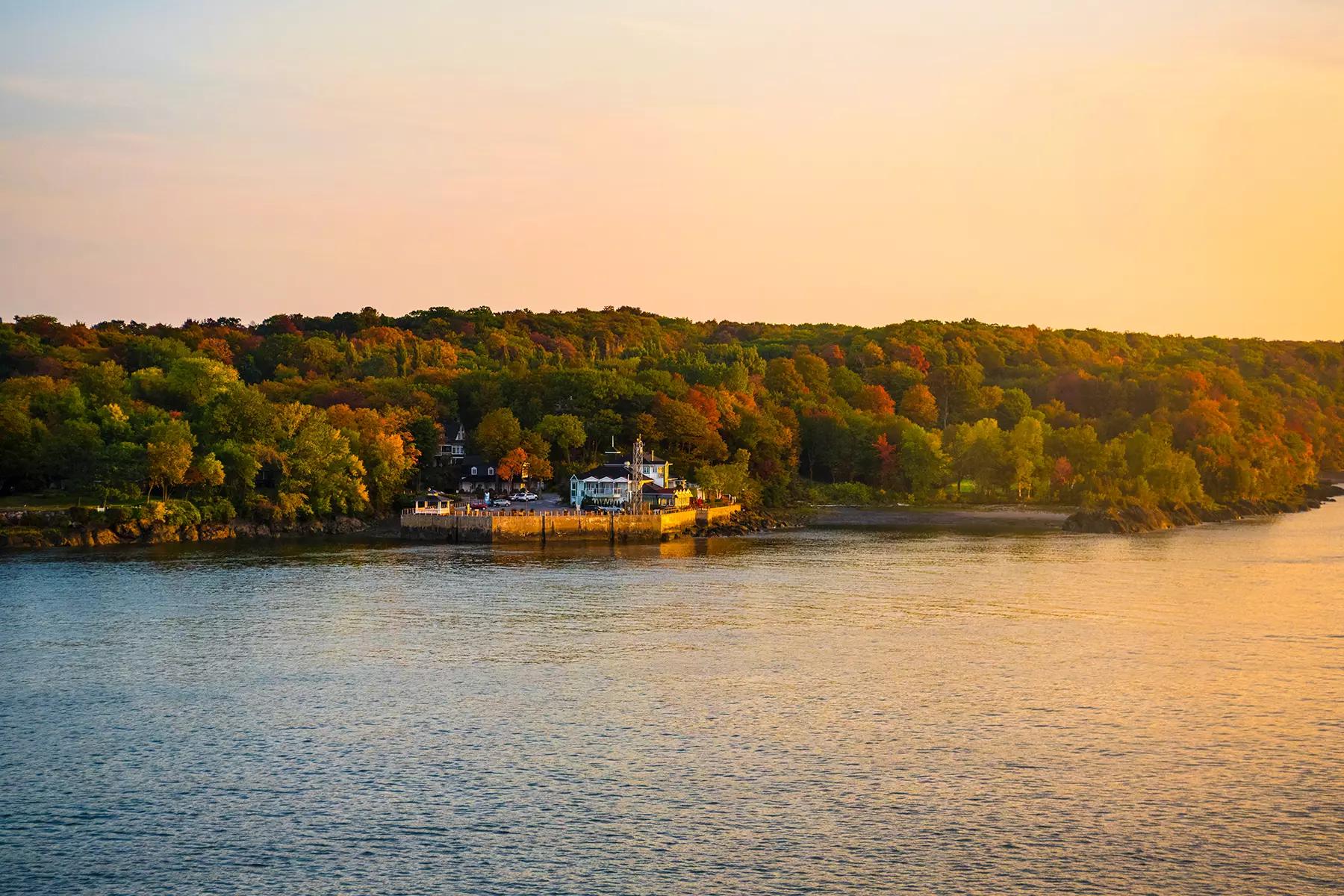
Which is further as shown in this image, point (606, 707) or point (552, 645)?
point (552, 645)

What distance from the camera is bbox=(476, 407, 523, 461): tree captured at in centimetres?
8688

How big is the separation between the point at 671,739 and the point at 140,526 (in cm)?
4838

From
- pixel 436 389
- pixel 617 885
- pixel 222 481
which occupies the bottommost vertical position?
pixel 617 885

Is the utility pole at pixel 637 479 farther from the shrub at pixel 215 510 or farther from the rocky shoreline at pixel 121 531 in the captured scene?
the shrub at pixel 215 510

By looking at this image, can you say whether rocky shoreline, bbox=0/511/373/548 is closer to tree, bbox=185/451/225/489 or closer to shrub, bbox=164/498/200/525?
shrub, bbox=164/498/200/525

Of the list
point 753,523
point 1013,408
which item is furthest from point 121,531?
point 1013,408

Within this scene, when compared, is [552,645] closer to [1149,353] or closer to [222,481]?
[222,481]

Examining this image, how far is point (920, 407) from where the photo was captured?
11875 centimetres

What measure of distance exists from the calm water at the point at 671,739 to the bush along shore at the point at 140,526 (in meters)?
16.1

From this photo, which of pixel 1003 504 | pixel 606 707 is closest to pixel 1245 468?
pixel 1003 504

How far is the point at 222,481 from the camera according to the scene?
6906 centimetres

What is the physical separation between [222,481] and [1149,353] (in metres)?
122

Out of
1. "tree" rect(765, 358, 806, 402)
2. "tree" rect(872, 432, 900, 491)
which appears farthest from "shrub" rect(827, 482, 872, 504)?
"tree" rect(765, 358, 806, 402)

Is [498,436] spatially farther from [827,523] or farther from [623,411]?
[827,523]
